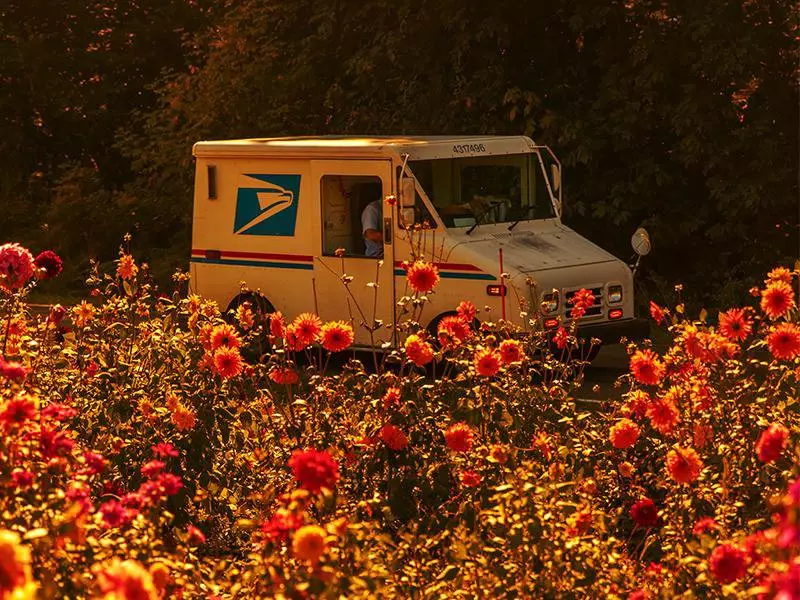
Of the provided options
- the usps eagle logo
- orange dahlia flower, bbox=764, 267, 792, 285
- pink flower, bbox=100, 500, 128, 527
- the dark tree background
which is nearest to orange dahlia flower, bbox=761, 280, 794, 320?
orange dahlia flower, bbox=764, 267, 792, 285

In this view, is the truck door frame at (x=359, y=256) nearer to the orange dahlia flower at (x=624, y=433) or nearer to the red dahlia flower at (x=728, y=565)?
the orange dahlia flower at (x=624, y=433)

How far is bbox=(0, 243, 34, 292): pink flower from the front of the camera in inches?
276

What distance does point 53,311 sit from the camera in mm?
8562

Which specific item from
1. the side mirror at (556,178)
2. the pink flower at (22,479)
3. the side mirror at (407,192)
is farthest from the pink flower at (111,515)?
the side mirror at (556,178)

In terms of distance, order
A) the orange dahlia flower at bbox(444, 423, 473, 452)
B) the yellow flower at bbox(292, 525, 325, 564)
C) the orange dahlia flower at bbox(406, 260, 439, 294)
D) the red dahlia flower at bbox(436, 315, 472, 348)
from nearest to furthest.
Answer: the yellow flower at bbox(292, 525, 325, 564), the orange dahlia flower at bbox(444, 423, 473, 452), the red dahlia flower at bbox(436, 315, 472, 348), the orange dahlia flower at bbox(406, 260, 439, 294)

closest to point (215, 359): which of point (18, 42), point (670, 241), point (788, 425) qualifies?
point (788, 425)

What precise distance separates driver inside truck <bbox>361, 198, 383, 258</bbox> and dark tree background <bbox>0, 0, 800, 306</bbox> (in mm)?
5618

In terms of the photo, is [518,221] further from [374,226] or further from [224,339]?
[224,339]

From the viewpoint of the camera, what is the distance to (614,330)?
46.5 ft

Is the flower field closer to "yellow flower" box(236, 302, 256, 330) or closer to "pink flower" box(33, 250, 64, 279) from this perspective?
"pink flower" box(33, 250, 64, 279)

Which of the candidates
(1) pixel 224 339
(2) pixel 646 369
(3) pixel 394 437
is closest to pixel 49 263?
(1) pixel 224 339

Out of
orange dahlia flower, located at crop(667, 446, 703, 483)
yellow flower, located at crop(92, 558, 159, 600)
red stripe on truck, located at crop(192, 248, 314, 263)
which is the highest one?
yellow flower, located at crop(92, 558, 159, 600)

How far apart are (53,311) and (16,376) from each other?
3.04 metres

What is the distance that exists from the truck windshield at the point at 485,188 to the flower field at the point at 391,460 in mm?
5643
